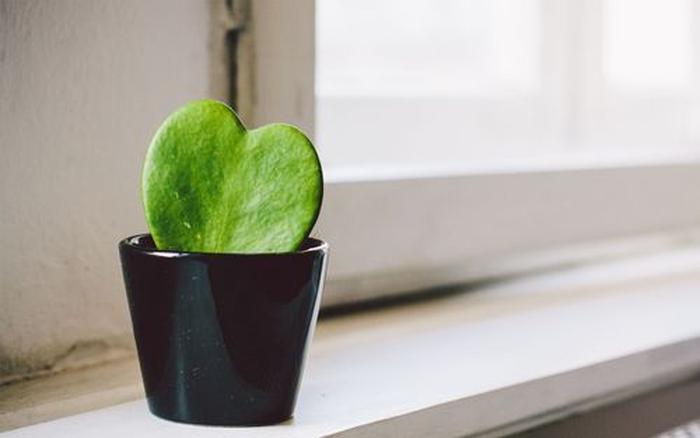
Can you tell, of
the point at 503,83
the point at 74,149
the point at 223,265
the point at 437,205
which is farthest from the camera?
the point at 503,83

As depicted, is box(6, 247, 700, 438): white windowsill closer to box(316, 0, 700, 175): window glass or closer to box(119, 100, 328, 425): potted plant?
box(119, 100, 328, 425): potted plant

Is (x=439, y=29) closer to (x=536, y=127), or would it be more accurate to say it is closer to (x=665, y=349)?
(x=536, y=127)

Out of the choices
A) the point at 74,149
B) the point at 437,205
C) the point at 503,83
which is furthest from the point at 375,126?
the point at 74,149

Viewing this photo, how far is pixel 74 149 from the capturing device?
2.23 feet

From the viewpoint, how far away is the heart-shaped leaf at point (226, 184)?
57 centimetres

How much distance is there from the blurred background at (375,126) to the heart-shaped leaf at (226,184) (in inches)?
5.1

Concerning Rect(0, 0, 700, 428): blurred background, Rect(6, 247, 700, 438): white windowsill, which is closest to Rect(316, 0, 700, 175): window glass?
Rect(0, 0, 700, 428): blurred background

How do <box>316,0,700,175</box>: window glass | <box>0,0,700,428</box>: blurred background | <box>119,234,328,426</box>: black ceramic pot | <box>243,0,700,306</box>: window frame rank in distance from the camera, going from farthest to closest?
<box>316,0,700,175</box>: window glass, <box>243,0,700,306</box>: window frame, <box>0,0,700,428</box>: blurred background, <box>119,234,328,426</box>: black ceramic pot

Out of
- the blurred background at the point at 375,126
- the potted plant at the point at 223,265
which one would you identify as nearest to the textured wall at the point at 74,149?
the blurred background at the point at 375,126

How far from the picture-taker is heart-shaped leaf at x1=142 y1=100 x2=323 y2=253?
57 centimetres

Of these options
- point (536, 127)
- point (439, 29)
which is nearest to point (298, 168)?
point (439, 29)

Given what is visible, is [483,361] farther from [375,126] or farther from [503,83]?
[503,83]

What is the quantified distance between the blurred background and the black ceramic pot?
0.13m

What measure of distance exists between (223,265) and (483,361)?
0.26m
